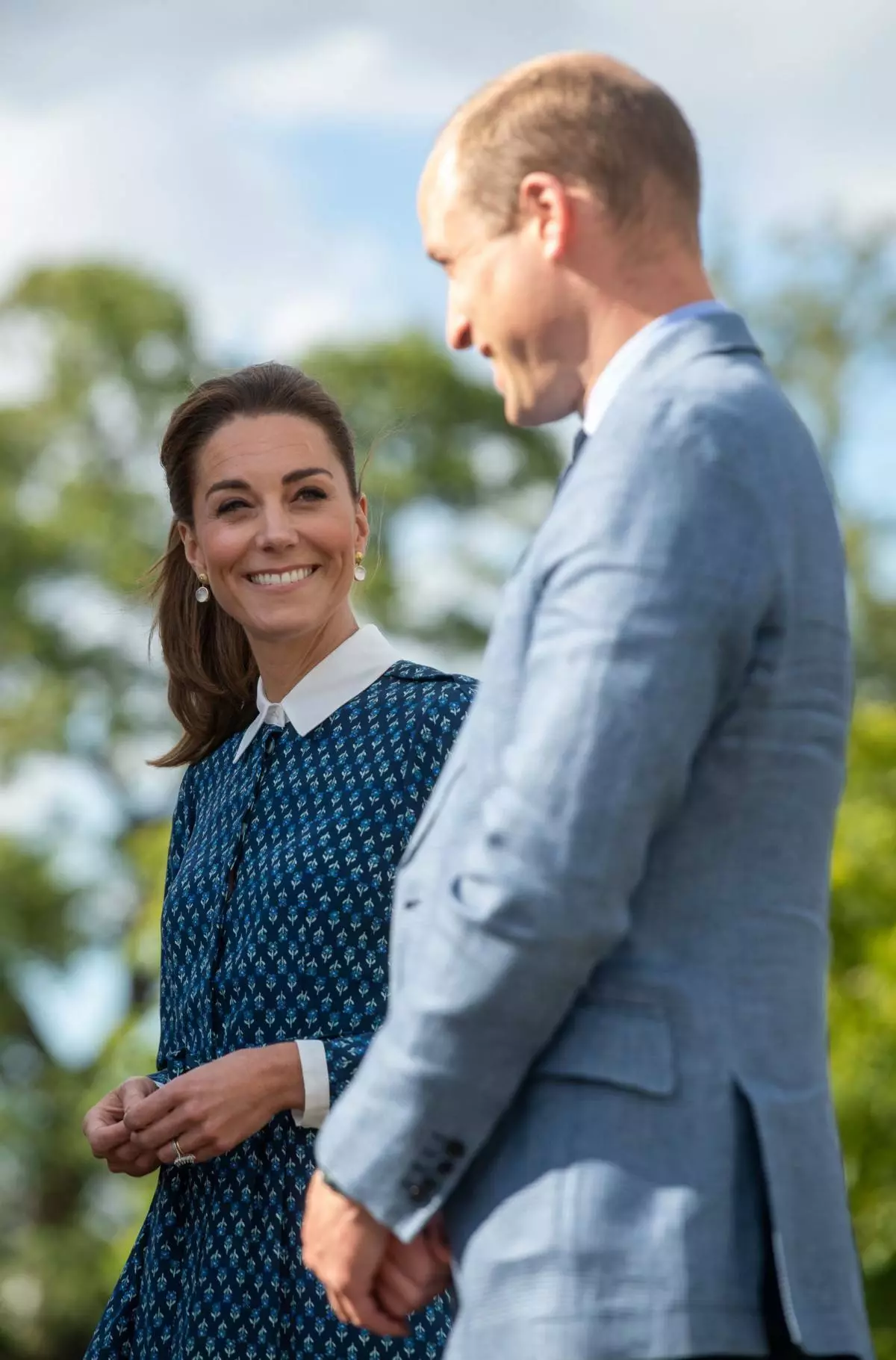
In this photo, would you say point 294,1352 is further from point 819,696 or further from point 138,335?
point 138,335

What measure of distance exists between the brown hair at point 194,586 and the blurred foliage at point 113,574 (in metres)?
8.92

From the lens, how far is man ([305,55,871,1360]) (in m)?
1.49

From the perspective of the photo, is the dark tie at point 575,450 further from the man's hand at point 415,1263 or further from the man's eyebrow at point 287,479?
the man's eyebrow at point 287,479

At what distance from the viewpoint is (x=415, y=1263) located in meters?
1.63

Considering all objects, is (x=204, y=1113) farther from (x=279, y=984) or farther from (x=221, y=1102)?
(x=279, y=984)

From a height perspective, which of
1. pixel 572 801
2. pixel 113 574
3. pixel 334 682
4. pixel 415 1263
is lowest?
pixel 415 1263

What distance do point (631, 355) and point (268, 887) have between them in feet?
3.68

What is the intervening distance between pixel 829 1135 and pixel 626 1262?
0.21m

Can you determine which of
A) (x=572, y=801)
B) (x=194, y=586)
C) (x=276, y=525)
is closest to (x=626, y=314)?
(x=572, y=801)

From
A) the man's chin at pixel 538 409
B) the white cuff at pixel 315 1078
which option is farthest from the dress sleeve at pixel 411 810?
the man's chin at pixel 538 409

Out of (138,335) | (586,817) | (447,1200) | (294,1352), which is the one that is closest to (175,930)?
(294,1352)

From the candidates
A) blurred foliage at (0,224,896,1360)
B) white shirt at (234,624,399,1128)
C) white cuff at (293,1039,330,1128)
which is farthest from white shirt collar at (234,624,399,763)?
blurred foliage at (0,224,896,1360)

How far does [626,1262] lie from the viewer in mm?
1477

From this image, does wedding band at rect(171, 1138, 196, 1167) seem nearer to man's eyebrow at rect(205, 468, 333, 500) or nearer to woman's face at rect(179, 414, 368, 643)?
woman's face at rect(179, 414, 368, 643)
